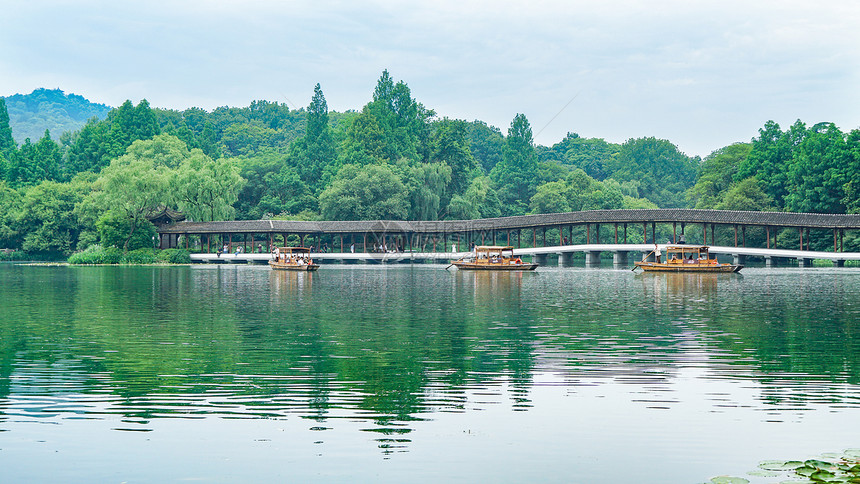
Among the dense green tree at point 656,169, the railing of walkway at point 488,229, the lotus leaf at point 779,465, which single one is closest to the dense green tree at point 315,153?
the railing of walkway at point 488,229

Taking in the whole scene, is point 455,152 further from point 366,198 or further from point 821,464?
point 821,464

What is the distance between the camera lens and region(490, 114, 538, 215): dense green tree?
98312 mm

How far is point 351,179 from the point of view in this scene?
77.8 metres

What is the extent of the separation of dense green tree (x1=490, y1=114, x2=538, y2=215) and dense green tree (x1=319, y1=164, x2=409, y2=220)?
2132cm

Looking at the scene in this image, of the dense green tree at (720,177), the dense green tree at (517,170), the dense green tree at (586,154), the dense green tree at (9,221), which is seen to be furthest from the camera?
the dense green tree at (586,154)

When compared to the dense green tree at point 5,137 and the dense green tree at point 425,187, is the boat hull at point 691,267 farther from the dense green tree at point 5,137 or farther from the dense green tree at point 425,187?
the dense green tree at point 5,137

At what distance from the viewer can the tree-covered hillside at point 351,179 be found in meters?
67.7

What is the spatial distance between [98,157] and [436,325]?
8719 cm

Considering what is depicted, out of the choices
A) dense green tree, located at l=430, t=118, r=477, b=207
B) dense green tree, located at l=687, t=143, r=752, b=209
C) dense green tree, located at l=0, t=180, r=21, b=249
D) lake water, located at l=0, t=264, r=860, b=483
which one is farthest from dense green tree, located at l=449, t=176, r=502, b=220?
lake water, located at l=0, t=264, r=860, b=483

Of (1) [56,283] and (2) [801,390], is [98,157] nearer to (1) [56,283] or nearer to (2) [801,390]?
(1) [56,283]

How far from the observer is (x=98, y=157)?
327 feet

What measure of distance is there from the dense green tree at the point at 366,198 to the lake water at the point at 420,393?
50333mm

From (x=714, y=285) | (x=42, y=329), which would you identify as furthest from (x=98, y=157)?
(x=42, y=329)

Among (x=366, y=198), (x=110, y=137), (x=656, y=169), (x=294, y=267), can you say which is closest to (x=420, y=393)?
(x=294, y=267)
